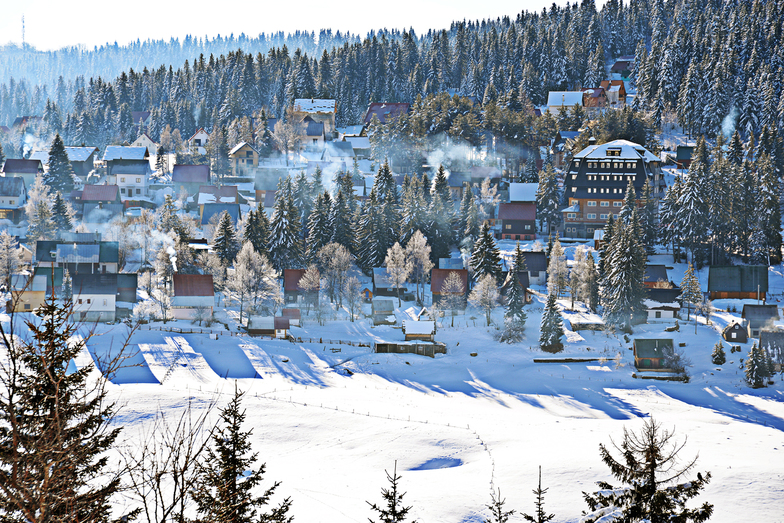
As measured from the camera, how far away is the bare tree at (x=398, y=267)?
64875 mm

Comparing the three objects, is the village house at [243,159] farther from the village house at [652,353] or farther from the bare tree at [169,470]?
the bare tree at [169,470]

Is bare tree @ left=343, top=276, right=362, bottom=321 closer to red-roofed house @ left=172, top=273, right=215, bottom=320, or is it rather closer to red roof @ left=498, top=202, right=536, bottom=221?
red-roofed house @ left=172, top=273, right=215, bottom=320

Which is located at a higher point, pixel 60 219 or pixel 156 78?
pixel 156 78

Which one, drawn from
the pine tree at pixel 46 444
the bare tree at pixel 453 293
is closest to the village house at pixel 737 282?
the bare tree at pixel 453 293

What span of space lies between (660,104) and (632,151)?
32.8 metres

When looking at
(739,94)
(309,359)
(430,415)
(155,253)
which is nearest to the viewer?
(430,415)

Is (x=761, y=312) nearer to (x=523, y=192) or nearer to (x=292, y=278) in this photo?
(x=523, y=192)

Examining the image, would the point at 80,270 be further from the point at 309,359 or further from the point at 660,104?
the point at 660,104

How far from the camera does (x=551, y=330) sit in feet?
182

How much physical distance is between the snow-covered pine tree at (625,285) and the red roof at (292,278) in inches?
1030

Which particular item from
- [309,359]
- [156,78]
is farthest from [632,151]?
[156,78]

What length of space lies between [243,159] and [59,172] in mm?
24185

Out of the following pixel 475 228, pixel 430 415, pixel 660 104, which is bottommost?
pixel 430 415

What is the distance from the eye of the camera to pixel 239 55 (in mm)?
136250
